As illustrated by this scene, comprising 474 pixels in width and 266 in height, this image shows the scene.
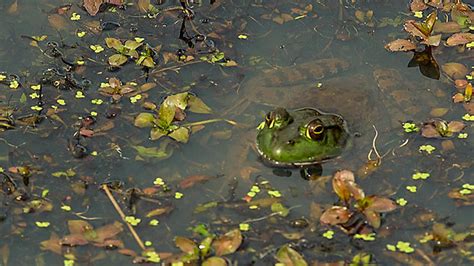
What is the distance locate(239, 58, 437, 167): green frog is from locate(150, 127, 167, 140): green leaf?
2.12 feet

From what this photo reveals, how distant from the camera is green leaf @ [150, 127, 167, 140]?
551 centimetres

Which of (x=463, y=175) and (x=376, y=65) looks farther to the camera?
(x=376, y=65)

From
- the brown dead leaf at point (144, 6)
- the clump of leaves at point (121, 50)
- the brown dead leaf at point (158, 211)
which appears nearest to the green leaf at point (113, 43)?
the clump of leaves at point (121, 50)

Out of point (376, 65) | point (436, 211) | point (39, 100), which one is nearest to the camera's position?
point (436, 211)

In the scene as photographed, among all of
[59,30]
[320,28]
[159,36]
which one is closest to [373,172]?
[320,28]

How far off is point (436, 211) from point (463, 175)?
0.41 m

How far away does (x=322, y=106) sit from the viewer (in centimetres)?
585

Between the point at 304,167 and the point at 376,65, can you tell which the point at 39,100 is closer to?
the point at 304,167

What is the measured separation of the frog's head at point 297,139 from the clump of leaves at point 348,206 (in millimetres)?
443

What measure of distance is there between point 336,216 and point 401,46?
2006mm

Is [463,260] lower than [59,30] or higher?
lower

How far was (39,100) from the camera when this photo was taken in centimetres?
587

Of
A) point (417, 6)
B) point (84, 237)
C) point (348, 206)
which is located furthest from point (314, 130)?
point (417, 6)

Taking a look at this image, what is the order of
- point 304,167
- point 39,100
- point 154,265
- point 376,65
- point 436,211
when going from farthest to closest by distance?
point 376,65 → point 39,100 → point 304,167 → point 436,211 → point 154,265
